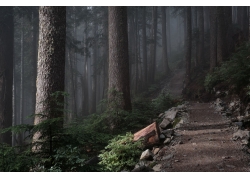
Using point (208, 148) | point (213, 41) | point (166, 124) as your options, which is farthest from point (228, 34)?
point (208, 148)

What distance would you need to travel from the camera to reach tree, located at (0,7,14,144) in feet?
39.0

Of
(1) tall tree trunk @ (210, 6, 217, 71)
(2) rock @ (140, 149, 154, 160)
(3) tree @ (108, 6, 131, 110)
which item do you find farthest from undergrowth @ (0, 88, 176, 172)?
(1) tall tree trunk @ (210, 6, 217, 71)

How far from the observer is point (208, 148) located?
5.34m

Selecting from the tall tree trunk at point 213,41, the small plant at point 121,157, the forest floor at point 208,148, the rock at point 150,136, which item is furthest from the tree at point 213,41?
the small plant at point 121,157

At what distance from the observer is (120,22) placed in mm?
9617

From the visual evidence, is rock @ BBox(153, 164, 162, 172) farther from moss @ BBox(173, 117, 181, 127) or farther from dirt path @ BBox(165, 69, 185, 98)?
dirt path @ BBox(165, 69, 185, 98)

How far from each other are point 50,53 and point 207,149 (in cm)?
441

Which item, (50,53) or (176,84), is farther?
(176,84)

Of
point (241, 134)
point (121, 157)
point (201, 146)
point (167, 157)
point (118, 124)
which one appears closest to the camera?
point (167, 157)

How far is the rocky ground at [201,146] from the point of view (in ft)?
14.4

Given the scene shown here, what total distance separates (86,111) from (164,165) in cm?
1923

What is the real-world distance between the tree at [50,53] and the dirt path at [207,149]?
10.8 feet

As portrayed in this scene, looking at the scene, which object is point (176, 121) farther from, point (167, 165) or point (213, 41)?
point (213, 41)

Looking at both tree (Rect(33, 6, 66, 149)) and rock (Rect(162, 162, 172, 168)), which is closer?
rock (Rect(162, 162, 172, 168))
